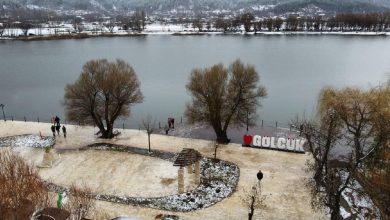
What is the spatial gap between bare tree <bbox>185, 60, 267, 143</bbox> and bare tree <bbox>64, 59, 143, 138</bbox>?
19.4 ft

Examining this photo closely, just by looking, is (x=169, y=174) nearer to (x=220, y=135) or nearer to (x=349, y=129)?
(x=220, y=135)

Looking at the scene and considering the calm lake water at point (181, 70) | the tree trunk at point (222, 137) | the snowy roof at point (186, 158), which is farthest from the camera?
the calm lake water at point (181, 70)

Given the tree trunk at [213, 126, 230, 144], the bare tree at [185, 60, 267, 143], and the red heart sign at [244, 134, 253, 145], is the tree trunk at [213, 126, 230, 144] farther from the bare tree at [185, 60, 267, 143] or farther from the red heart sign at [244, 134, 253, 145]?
the red heart sign at [244, 134, 253, 145]

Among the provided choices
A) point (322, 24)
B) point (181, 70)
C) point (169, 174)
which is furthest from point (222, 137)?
point (322, 24)

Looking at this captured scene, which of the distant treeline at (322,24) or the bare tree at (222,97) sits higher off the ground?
the distant treeline at (322,24)

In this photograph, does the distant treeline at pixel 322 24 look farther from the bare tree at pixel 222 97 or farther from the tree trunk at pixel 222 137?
the tree trunk at pixel 222 137

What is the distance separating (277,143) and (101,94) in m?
16.1

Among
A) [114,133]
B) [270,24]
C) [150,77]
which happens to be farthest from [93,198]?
[270,24]

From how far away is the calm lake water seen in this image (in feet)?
150

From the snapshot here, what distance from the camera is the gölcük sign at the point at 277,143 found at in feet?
94.7

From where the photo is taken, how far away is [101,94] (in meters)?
34.2

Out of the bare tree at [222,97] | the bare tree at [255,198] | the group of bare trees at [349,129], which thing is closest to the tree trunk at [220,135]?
the bare tree at [222,97]

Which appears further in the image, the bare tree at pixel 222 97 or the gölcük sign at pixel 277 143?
the bare tree at pixel 222 97

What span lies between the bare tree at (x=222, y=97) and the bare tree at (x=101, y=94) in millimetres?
5902
